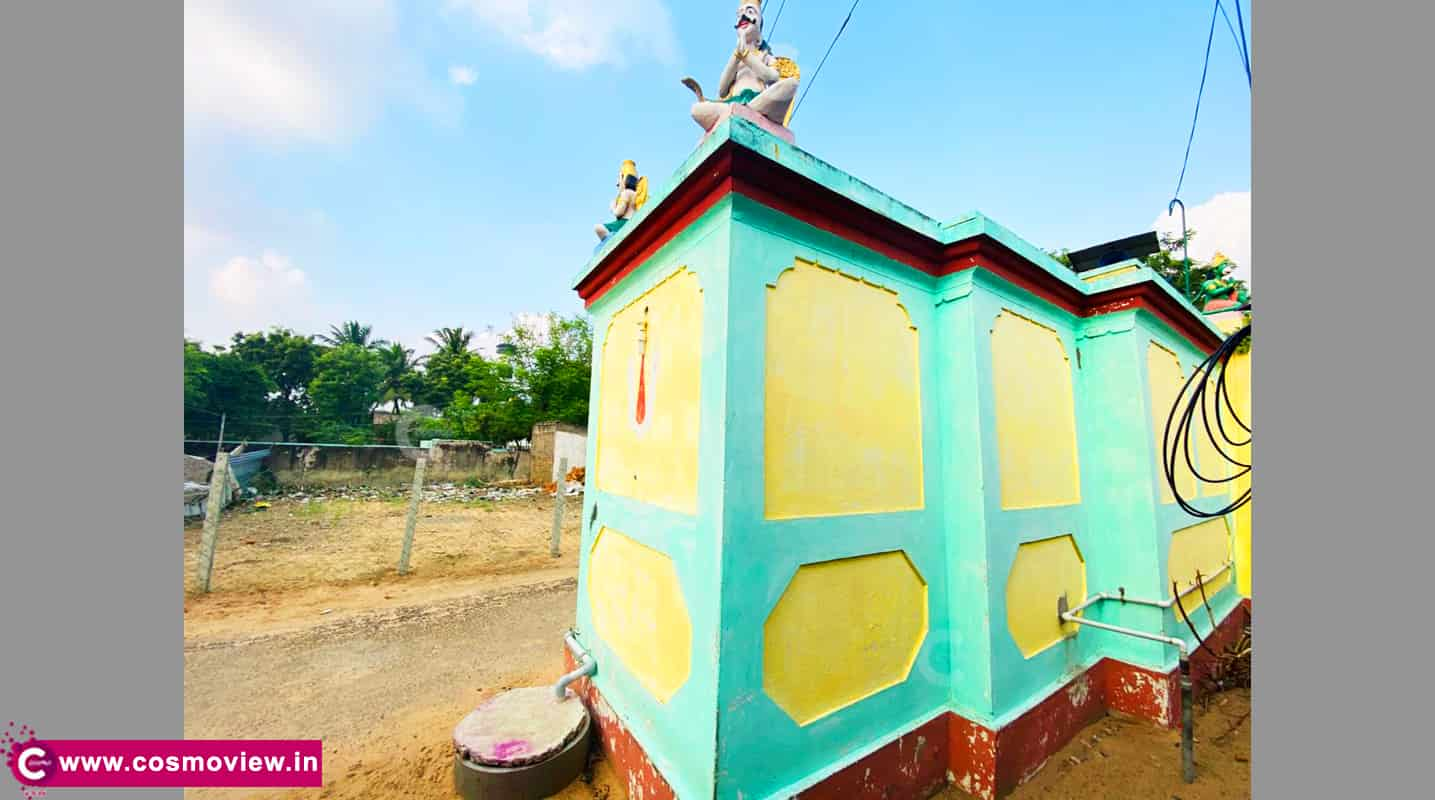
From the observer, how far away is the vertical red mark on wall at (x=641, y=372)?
3523 mm

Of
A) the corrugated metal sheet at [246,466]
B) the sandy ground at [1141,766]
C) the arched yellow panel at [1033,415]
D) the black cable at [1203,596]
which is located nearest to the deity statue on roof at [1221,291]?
the black cable at [1203,596]

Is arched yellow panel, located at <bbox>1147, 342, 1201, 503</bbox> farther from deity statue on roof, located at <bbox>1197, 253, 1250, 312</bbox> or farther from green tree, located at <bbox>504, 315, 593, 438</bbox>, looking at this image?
green tree, located at <bbox>504, 315, 593, 438</bbox>

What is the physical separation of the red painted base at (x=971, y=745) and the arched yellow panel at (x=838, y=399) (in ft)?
4.89

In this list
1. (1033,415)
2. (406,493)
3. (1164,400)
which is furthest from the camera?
(406,493)

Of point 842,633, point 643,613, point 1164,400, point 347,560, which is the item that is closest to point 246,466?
point 347,560

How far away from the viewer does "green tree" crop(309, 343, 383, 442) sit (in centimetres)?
2867

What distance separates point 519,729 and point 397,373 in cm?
3599

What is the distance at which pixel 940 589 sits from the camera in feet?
11.2

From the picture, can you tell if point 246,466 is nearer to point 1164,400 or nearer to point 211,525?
point 211,525

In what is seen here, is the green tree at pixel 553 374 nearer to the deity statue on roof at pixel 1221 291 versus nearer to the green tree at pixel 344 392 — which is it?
the green tree at pixel 344 392

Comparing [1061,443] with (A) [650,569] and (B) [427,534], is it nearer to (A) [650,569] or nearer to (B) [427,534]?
(A) [650,569]

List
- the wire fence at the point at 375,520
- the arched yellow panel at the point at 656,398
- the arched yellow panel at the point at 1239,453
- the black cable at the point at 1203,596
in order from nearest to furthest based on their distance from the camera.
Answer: the arched yellow panel at the point at 656,398 < the black cable at the point at 1203,596 < the arched yellow panel at the point at 1239,453 < the wire fence at the point at 375,520

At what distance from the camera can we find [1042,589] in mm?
3834

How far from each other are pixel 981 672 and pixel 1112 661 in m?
2.03
